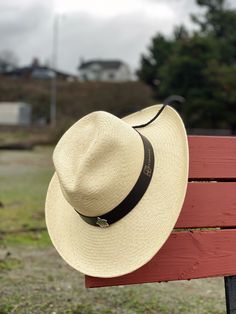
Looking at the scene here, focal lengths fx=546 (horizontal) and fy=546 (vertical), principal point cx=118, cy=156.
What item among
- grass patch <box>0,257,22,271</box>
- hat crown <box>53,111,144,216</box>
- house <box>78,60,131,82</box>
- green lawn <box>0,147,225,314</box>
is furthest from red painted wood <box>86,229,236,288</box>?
house <box>78,60,131,82</box>

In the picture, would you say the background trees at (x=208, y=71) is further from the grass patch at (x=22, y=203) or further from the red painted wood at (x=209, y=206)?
the red painted wood at (x=209, y=206)

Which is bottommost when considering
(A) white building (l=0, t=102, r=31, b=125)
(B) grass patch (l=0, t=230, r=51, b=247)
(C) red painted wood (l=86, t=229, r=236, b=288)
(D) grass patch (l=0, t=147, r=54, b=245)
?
(A) white building (l=0, t=102, r=31, b=125)

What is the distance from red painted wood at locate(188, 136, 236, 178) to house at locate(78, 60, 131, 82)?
3111 inches

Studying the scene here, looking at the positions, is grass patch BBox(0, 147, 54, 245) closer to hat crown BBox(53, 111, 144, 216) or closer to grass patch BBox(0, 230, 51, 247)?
grass patch BBox(0, 230, 51, 247)

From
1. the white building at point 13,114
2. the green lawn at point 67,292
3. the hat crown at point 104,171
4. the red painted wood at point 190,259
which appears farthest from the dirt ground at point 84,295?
the white building at point 13,114

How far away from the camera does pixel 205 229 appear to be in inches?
83.1

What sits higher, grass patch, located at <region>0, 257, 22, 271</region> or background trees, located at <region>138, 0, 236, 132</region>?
grass patch, located at <region>0, 257, 22, 271</region>

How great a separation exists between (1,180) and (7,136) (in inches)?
858

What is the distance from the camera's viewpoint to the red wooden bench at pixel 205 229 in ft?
6.62

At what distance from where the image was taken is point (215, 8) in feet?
120

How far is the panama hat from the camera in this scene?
5.93ft

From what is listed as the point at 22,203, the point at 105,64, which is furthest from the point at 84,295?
the point at 105,64

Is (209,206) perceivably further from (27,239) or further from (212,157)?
(27,239)

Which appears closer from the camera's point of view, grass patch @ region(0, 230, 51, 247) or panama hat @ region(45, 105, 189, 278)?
panama hat @ region(45, 105, 189, 278)
